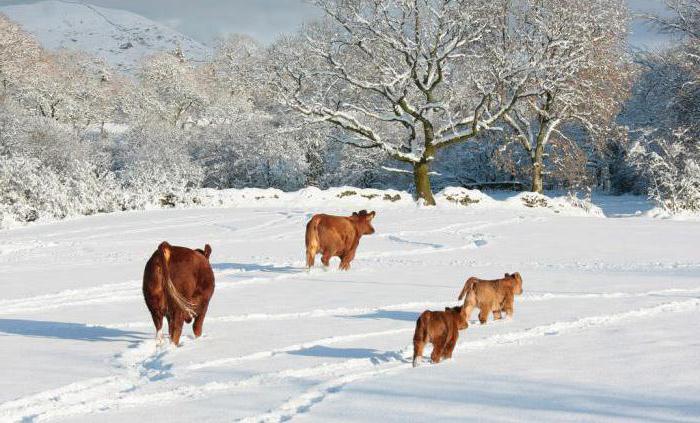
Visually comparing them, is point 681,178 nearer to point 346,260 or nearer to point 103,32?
point 346,260

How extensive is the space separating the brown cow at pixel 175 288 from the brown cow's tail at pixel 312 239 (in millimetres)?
4475

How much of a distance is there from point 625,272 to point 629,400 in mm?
7969

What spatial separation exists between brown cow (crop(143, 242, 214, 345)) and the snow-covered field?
264mm

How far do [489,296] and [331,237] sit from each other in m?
4.87

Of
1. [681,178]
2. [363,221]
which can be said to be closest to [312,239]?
[363,221]

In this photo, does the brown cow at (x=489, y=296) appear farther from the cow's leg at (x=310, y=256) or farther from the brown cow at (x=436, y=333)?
the cow's leg at (x=310, y=256)

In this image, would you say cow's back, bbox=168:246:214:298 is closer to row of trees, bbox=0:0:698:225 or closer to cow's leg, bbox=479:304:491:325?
cow's leg, bbox=479:304:491:325

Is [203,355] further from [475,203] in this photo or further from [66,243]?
[475,203]

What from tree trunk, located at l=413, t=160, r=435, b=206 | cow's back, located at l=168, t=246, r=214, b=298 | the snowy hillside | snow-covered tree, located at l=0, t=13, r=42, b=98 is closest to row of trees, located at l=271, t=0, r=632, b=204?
tree trunk, located at l=413, t=160, r=435, b=206

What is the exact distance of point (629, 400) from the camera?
446 cm

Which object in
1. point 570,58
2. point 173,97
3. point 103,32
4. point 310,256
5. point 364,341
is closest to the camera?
→ point 364,341

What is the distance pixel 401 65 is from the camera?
1164 inches

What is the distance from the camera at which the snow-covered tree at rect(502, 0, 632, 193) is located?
28969 millimetres

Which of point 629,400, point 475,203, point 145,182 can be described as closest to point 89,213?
point 145,182
